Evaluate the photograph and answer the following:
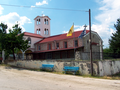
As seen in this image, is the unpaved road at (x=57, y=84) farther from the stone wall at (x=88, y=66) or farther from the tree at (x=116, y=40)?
the tree at (x=116, y=40)

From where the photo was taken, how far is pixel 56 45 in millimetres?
33531

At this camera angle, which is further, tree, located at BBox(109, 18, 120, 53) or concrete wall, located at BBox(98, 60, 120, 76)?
tree, located at BBox(109, 18, 120, 53)

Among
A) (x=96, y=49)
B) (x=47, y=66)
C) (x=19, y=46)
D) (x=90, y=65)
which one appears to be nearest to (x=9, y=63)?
(x=19, y=46)

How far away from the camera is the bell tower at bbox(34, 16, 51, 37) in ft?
146

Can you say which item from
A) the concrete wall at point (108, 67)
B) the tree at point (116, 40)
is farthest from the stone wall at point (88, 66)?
the tree at point (116, 40)

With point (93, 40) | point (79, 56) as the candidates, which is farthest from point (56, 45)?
point (79, 56)

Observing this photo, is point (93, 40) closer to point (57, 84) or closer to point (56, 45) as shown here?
point (56, 45)

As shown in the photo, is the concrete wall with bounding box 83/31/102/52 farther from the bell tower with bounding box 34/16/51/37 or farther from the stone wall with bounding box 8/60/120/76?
the bell tower with bounding box 34/16/51/37

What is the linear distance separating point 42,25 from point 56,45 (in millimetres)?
14097

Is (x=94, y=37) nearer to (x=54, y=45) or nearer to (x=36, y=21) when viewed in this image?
(x=54, y=45)

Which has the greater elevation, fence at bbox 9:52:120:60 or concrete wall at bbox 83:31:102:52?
concrete wall at bbox 83:31:102:52

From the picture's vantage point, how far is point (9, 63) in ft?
82.3

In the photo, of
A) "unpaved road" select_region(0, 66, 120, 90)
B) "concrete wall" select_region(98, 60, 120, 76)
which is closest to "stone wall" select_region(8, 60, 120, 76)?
"concrete wall" select_region(98, 60, 120, 76)

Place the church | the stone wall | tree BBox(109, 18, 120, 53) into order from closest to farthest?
the stone wall, the church, tree BBox(109, 18, 120, 53)
